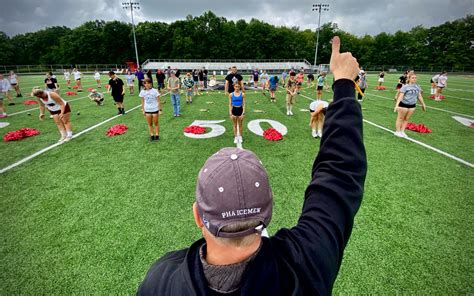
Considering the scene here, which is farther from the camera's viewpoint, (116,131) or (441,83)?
(441,83)

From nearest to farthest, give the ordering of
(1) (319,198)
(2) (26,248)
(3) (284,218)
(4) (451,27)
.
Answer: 1. (1) (319,198)
2. (2) (26,248)
3. (3) (284,218)
4. (4) (451,27)

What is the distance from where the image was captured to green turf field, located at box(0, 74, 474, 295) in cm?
359

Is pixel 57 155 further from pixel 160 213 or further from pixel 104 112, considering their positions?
pixel 104 112

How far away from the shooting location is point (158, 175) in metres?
6.66

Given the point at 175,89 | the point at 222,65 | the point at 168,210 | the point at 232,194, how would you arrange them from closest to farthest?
the point at 232,194, the point at 168,210, the point at 175,89, the point at 222,65

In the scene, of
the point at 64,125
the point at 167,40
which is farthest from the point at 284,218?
the point at 167,40

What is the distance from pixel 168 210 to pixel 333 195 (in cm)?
439

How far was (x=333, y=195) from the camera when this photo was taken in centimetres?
132

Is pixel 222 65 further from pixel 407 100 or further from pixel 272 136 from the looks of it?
pixel 407 100

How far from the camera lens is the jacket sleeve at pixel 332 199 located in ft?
3.77

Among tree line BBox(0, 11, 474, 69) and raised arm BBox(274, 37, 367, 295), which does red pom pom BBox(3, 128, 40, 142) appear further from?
tree line BBox(0, 11, 474, 69)

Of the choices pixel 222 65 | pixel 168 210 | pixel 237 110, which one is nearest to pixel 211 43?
pixel 222 65

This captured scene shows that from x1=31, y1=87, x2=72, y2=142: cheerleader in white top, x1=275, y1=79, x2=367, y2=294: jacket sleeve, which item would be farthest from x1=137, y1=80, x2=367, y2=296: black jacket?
x1=31, y1=87, x2=72, y2=142: cheerleader in white top

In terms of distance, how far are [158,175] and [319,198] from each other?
5.94m
